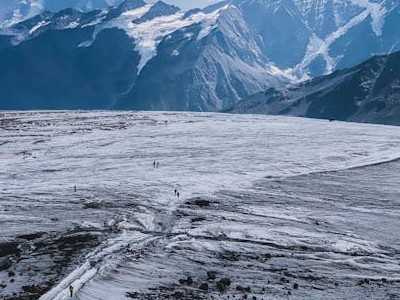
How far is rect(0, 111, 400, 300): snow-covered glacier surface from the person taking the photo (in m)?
27.0

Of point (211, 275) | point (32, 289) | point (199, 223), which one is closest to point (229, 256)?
point (211, 275)

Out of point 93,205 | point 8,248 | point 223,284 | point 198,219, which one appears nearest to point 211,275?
point 223,284

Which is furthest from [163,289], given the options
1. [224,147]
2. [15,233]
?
[224,147]

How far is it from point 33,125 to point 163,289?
8379 cm

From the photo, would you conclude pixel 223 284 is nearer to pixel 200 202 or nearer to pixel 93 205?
pixel 200 202

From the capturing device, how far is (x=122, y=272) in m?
28.2

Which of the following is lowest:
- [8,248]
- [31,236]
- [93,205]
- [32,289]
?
[32,289]

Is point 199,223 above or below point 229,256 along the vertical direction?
above

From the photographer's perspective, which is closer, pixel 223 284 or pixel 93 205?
pixel 223 284

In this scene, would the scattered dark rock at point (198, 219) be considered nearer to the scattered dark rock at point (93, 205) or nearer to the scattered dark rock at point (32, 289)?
the scattered dark rock at point (93, 205)

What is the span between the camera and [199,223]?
121 feet

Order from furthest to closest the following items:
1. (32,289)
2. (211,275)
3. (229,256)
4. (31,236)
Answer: (31,236) < (229,256) < (211,275) < (32,289)

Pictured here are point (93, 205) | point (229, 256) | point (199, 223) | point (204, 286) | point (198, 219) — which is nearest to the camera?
point (204, 286)

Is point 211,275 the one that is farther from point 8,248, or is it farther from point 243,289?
point 8,248
